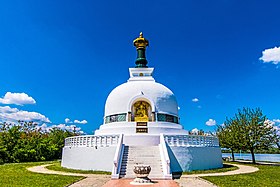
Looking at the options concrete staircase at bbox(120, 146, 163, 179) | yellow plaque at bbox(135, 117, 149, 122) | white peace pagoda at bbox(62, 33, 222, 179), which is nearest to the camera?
concrete staircase at bbox(120, 146, 163, 179)

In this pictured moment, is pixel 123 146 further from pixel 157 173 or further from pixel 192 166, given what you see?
pixel 192 166

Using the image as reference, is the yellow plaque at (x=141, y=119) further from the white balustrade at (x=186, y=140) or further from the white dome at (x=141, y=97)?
the white balustrade at (x=186, y=140)

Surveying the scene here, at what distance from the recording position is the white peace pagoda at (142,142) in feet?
50.3

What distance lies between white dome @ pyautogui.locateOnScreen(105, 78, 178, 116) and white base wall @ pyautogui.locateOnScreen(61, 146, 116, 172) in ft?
17.5

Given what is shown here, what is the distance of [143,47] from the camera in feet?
92.2

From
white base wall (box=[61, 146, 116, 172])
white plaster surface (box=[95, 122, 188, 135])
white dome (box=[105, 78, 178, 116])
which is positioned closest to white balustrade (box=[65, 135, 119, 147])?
white base wall (box=[61, 146, 116, 172])

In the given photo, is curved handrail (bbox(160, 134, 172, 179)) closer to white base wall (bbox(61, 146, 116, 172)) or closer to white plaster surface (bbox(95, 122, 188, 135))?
white base wall (bbox(61, 146, 116, 172))

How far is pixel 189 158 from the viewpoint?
16.4 metres

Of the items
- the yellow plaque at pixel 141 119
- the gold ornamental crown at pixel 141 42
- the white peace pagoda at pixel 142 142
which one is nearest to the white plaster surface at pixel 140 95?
the white peace pagoda at pixel 142 142

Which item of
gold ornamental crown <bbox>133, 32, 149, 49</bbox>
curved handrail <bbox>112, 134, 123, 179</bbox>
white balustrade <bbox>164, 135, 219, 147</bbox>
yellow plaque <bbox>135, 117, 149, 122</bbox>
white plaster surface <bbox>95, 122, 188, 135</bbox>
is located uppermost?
gold ornamental crown <bbox>133, 32, 149, 49</bbox>

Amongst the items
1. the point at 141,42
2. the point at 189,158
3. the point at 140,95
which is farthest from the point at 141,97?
the point at 141,42

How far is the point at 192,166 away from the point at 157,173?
12.2ft

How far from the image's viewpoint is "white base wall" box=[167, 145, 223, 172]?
16047 mm

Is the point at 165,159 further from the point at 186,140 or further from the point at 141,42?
the point at 141,42
